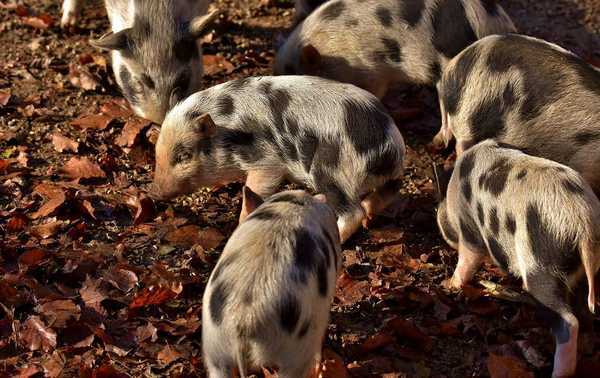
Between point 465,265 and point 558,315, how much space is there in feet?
2.49

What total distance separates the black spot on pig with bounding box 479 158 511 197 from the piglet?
234cm

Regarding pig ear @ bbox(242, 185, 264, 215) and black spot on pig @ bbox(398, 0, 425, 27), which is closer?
pig ear @ bbox(242, 185, 264, 215)

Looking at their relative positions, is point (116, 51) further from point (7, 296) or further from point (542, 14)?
point (542, 14)

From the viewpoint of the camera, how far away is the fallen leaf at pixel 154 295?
543 centimetres

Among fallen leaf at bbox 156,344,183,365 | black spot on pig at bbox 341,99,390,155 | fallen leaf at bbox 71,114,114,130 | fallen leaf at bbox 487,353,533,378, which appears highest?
black spot on pig at bbox 341,99,390,155

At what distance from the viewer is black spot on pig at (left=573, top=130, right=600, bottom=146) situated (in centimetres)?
610

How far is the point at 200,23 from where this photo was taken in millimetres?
6910

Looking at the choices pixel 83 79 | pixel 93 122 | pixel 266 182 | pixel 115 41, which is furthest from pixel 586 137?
pixel 83 79

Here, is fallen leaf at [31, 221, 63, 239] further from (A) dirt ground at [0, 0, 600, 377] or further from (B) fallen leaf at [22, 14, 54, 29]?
(B) fallen leaf at [22, 14, 54, 29]

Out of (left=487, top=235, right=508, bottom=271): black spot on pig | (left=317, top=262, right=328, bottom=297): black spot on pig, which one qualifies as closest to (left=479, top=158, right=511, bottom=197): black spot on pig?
(left=487, top=235, right=508, bottom=271): black spot on pig

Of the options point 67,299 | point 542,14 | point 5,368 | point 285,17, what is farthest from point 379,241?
point 542,14

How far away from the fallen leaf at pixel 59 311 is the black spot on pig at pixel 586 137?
3042 millimetres

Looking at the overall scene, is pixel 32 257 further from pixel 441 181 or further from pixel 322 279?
pixel 441 181

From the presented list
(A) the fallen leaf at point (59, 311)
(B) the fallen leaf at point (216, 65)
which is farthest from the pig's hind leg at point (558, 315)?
(B) the fallen leaf at point (216, 65)
